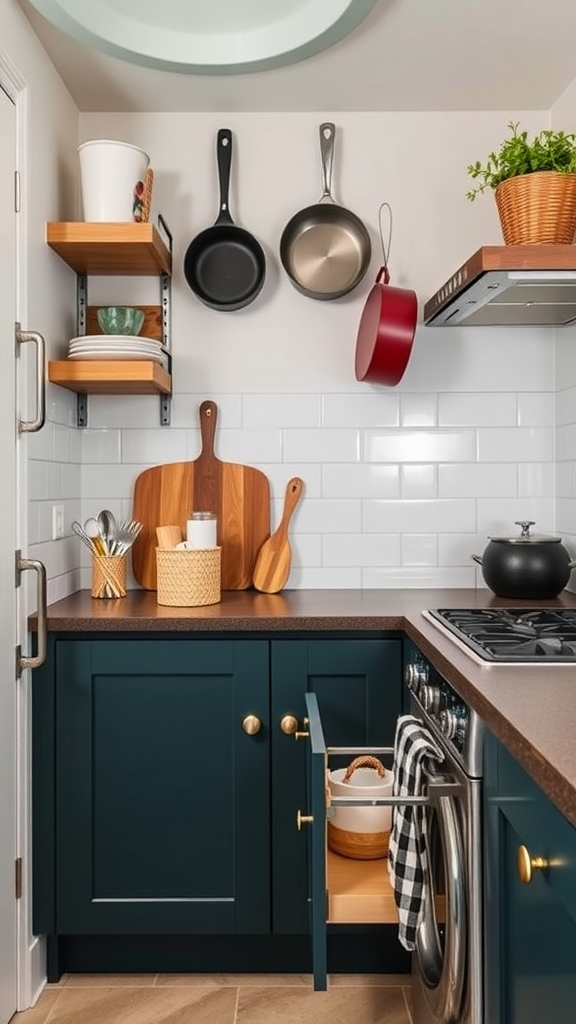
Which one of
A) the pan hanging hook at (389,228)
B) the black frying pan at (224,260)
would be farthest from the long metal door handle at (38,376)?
the pan hanging hook at (389,228)

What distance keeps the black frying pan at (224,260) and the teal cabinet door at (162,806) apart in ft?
3.86

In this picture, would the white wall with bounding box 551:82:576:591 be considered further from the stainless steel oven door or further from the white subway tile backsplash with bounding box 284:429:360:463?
the stainless steel oven door

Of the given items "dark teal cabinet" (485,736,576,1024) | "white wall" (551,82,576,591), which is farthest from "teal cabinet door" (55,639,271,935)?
"white wall" (551,82,576,591)

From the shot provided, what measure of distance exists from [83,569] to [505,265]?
1542 mm

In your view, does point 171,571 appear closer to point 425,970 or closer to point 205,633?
point 205,633

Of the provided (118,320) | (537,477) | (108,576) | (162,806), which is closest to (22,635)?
(108,576)

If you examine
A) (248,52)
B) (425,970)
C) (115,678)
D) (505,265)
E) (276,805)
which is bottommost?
(425,970)

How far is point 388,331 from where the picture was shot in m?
2.56

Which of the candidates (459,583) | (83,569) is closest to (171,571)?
(83,569)

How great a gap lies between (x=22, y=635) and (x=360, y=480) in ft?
3.74

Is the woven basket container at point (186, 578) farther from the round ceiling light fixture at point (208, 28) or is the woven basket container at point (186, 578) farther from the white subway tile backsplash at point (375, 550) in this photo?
the round ceiling light fixture at point (208, 28)

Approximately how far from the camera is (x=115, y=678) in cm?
228

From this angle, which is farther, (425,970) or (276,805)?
(276,805)

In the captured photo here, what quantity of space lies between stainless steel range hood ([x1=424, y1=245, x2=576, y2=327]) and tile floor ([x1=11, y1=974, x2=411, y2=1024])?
1.74m
